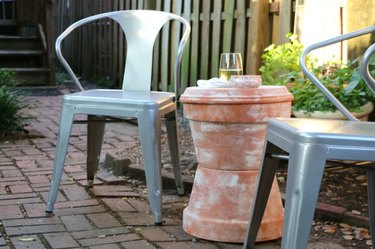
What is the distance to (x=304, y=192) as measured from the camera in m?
1.66

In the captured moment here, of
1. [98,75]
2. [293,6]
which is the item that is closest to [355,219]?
[293,6]

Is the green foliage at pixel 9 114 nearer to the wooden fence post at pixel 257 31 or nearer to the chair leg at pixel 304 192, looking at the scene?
the wooden fence post at pixel 257 31

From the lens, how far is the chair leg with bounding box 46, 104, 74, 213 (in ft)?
9.16

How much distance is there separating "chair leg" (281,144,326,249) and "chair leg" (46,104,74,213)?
1383 mm

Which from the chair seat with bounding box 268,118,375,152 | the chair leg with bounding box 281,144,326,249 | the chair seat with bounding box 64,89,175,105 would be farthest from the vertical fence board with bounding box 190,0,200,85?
the chair leg with bounding box 281,144,326,249

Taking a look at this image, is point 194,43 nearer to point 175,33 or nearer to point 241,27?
point 175,33

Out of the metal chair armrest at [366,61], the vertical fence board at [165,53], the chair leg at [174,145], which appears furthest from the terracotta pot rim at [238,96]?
the vertical fence board at [165,53]

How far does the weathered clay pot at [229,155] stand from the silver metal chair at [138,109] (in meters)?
0.20

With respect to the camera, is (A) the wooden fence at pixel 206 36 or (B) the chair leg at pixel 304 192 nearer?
(B) the chair leg at pixel 304 192

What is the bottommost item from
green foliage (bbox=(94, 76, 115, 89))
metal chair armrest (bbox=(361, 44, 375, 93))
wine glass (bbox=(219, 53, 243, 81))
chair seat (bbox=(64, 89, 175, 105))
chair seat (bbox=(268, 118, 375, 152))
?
green foliage (bbox=(94, 76, 115, 89))

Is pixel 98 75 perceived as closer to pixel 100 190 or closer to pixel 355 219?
pixel 100 190

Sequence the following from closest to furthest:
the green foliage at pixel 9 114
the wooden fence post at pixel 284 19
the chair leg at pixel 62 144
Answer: the chair leg at pixel 62 144
the wooden fence post at pixel 284 19
the green foliage at pixel 9 114

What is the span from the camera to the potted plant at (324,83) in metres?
3.23

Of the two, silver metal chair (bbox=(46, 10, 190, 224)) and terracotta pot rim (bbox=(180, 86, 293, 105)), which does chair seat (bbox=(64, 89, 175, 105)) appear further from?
terracotta pot rim (bbox=(180, 86, 293, 105))
